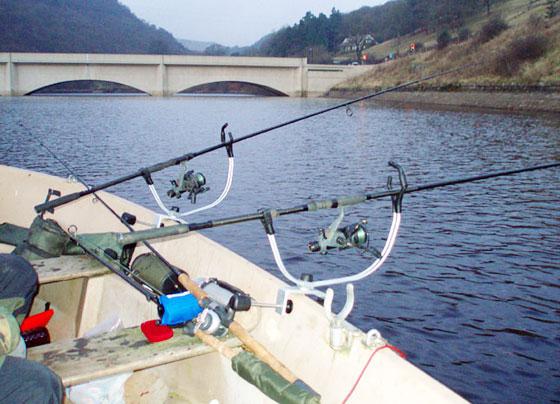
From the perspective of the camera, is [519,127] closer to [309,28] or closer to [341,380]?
[341,380]

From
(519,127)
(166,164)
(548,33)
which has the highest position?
(548,33)

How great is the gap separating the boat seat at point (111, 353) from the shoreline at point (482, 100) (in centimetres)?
4040

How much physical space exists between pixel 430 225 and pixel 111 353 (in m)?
9.83

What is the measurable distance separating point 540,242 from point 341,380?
9.23 metres

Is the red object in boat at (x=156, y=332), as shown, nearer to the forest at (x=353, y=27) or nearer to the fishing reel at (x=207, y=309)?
the fishing reel at (x=207, y=309)

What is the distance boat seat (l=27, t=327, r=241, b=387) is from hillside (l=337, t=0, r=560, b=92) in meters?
33.2

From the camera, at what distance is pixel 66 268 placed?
5801mm

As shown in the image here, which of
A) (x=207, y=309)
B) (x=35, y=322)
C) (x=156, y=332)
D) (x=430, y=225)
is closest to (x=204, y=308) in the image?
(x=207, y=309)

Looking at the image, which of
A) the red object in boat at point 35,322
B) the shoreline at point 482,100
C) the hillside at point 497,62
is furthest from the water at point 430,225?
the hillside at point 497,62

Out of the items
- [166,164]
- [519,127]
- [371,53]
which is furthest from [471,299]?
[371,53]

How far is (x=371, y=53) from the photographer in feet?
452

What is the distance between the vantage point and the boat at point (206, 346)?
343cm

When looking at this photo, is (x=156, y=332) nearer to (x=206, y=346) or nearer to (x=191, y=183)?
(x=206, y=346)

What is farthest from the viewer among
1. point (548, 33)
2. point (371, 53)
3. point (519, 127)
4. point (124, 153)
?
point (371, 53)
